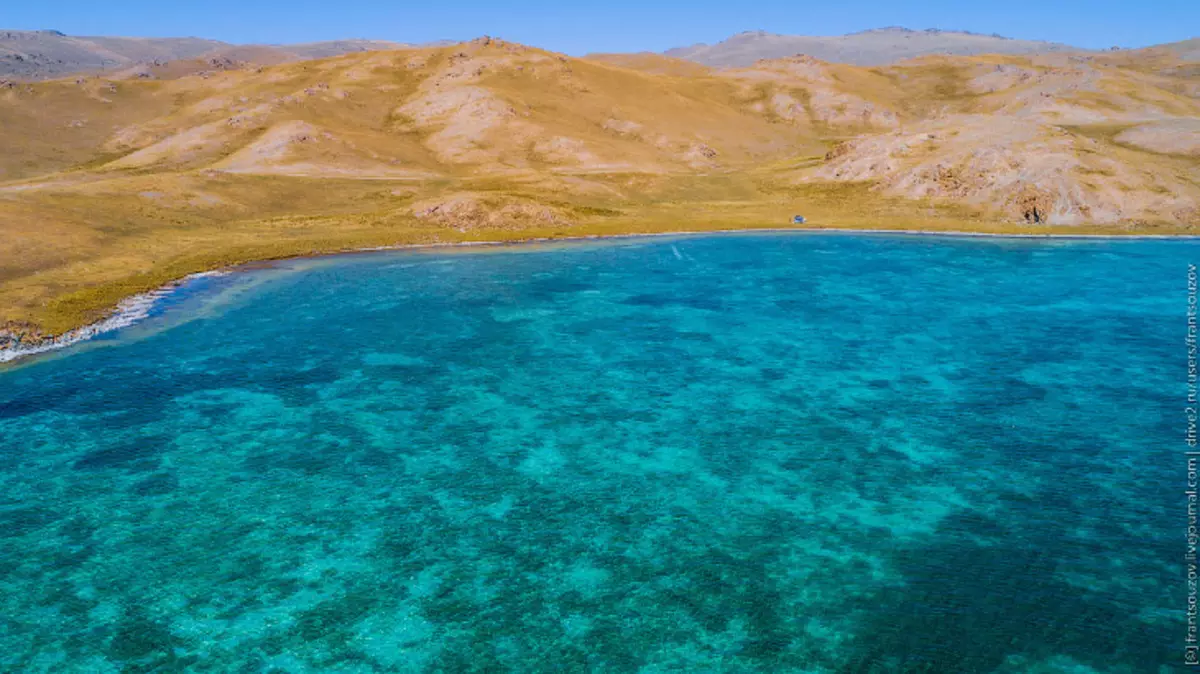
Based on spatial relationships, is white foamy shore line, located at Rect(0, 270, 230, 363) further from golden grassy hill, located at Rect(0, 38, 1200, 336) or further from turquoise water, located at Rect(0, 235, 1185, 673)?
turquoise water, located at Rect(0, 235, 1185, 673)

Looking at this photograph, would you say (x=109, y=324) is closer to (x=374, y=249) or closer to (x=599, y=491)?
(x=374, y=249)

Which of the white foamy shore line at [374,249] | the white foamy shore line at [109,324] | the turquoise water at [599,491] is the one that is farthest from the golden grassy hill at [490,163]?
the turquoise water at [599,491]

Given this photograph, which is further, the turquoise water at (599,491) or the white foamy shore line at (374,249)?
the white foamy shore line at (374,249)

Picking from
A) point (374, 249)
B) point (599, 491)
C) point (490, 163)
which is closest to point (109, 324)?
point (374, 249)

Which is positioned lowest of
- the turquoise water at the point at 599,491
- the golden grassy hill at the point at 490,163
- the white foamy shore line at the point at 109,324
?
the turquoise water at the point at 599,491

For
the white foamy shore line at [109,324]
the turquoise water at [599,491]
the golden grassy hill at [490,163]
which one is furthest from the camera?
the golden grassy hill at [490,163]

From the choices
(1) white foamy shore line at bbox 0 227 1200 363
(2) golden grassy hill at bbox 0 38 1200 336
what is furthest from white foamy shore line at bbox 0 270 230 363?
(2) golden grassy hill at bbox 0 38 1200 336

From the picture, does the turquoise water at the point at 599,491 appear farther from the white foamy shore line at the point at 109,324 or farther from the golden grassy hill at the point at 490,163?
the golden grassy hill at the point at 490,163
